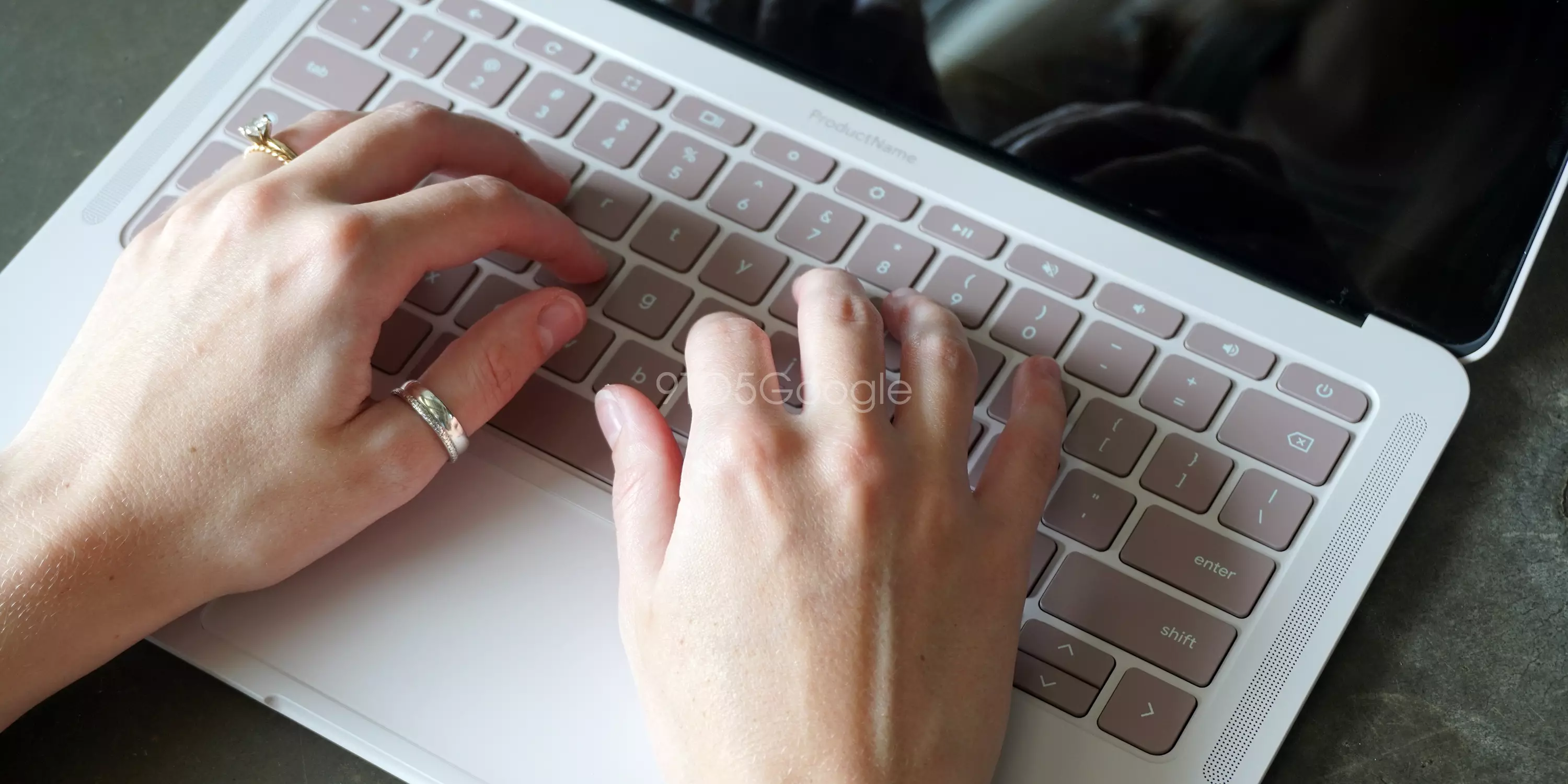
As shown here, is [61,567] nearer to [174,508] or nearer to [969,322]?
[174,508]

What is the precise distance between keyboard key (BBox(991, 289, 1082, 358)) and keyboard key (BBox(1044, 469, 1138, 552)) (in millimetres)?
85

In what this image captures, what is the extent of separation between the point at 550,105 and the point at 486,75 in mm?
53

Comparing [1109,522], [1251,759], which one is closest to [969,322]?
[1109,522]

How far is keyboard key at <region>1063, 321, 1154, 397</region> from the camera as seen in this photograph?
0.68 m

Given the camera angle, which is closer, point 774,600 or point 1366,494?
point 774,600

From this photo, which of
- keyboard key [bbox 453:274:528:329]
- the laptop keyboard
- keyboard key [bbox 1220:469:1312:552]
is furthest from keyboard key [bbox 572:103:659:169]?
keyboard key [bbox 1220:469:1312:552]

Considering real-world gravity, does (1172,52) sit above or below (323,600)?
above

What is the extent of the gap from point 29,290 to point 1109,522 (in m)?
0.68

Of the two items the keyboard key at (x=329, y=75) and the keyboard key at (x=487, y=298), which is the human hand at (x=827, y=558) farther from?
the keyboard key at (x=329, y=75)

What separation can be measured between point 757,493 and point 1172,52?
1.23 feet

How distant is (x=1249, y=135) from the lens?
27.0 inches

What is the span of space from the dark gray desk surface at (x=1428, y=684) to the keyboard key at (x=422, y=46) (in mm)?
414

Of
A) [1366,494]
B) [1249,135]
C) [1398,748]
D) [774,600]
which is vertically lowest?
[774,600]

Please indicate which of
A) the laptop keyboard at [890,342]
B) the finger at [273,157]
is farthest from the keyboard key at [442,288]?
the finger at [273,157]
